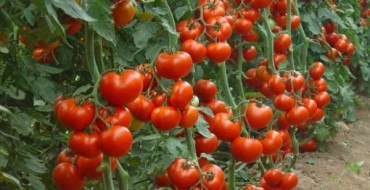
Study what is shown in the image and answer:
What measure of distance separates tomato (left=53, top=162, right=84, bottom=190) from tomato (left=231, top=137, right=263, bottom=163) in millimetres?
690

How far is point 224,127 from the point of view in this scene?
2.02 m

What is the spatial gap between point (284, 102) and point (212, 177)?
0.78 m

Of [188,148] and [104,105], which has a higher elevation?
[104,105]

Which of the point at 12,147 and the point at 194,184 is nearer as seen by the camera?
the point at 12,147

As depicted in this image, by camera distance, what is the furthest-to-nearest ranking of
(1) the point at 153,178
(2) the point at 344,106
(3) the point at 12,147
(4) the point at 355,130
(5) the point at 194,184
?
1. (4) the point at 355,130
2. (2) the point at 344,106
3. (1) the point at 153,178
4. (5) the point at 194,184
5. (3) the point at 12,147

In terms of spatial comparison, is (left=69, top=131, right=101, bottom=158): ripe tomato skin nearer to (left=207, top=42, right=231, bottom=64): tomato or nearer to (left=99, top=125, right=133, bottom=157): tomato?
(left=99, top=125, right=133, bottom=157): tomato

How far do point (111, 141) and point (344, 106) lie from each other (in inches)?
113

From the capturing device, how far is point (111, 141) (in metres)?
1.30

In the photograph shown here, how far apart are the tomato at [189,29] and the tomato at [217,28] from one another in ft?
0.12

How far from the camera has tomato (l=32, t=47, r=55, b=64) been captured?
5.80 ft

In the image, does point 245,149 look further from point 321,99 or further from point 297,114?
point 321,99

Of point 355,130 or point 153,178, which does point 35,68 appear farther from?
point 355,130

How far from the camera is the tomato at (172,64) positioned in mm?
1561

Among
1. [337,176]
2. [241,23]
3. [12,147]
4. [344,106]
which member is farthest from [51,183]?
[344,106]
